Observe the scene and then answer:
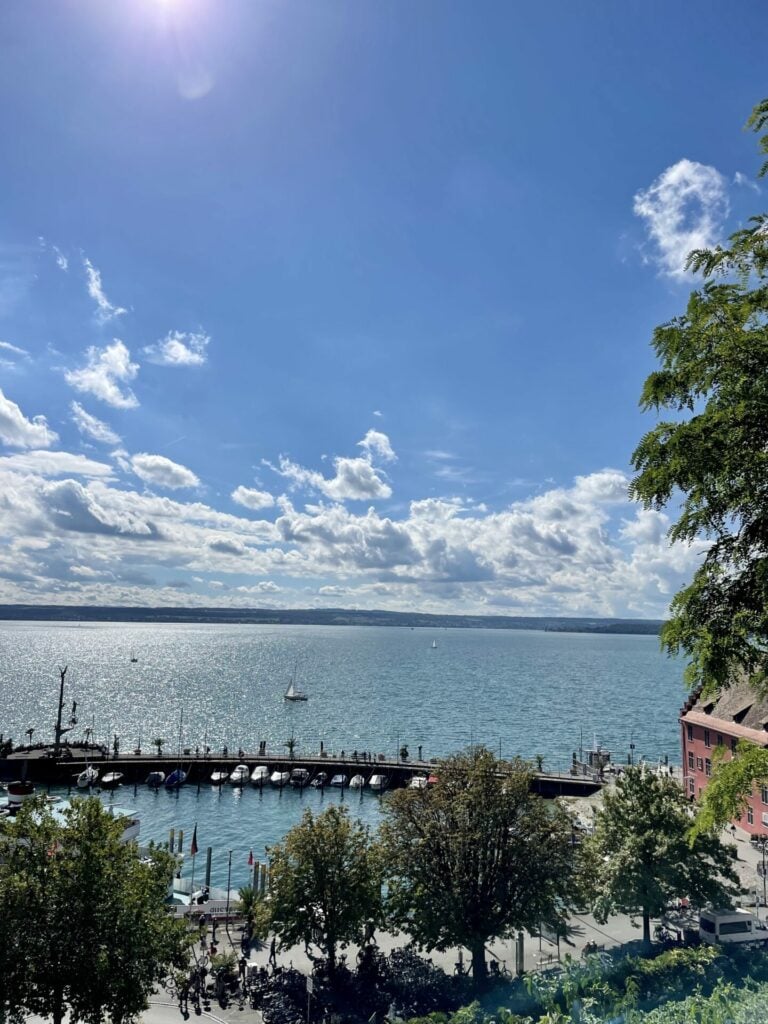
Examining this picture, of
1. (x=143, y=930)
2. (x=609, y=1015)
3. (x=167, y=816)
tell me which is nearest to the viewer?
(x=609, y=1015)

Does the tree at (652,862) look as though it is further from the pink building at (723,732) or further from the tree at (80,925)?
the tree at (80,925)

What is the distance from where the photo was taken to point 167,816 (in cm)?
7219

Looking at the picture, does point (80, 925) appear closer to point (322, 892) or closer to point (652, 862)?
point (322, 892)

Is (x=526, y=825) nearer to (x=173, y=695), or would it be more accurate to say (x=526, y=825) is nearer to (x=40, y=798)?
(x=40, y=798)

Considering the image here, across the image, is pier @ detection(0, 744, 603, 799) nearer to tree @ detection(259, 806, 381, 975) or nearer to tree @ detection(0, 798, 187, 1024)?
tree @ detection(259, 806, 381, 975)

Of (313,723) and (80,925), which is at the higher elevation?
(80,925)

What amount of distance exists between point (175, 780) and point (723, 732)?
62588 millimetres

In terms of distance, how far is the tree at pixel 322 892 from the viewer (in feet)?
94.1

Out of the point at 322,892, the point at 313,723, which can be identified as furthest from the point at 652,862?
the point at 313,723

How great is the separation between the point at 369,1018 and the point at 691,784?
148 ft

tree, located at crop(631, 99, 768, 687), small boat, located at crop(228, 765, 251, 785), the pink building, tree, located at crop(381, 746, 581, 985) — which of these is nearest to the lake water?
small boat, located at crop(228, 765, 251, 785)

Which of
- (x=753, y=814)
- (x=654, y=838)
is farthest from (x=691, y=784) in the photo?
(x=654, y=838)

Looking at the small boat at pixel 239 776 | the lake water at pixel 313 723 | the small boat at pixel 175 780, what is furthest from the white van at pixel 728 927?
the small boat at pixel 175 780

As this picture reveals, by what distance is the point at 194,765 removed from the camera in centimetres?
8981
